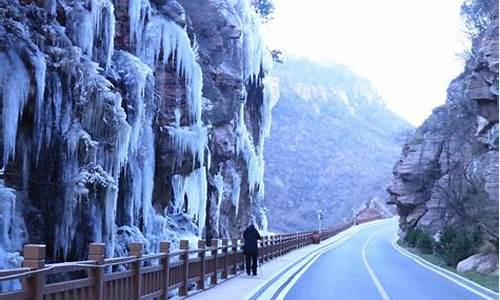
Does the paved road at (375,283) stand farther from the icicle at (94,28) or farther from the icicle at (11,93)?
the icicle at (94,28)

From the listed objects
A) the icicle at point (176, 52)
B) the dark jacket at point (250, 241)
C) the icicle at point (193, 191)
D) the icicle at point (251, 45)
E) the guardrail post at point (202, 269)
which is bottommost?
the guardrail post at point (202, 269)

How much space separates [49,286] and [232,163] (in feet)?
92.8

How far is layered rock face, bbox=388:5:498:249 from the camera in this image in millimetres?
26764

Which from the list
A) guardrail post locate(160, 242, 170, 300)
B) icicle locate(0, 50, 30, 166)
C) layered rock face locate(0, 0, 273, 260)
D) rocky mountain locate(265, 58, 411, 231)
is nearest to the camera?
guardrail post locate(160, 242, 170, 300)

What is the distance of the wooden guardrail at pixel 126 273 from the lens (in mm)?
6973

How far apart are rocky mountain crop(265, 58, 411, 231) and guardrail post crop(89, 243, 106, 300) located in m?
74.9

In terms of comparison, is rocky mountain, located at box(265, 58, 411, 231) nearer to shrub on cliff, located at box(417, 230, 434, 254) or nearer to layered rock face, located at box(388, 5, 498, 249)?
layered rock face, located at box(388, 5, 498, 249)

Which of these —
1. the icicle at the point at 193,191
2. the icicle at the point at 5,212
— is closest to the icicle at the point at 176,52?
the icicle at the point at 193,191

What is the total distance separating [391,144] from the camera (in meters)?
129

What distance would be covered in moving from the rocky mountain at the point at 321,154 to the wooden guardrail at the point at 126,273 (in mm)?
66210

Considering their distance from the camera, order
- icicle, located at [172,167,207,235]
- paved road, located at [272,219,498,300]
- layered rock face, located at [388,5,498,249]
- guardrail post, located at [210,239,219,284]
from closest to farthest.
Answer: paved road, located at [272,219,498,300] → guardrail post, located at [210,239,219,284] → icicle, located at [172,167,207,235] → layered rock face, located at [388,5,498,249]

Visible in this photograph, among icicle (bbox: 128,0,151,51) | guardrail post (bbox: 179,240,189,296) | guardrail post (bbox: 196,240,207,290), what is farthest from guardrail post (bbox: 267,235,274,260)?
guardrail post (bbox: 179,240,189,296)

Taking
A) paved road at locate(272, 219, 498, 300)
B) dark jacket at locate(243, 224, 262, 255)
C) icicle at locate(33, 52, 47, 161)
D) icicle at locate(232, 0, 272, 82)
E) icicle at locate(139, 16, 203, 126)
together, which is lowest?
paved road at locate(272, 219, 498, 300)

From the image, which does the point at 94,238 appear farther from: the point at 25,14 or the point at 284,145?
the point at 284,145
